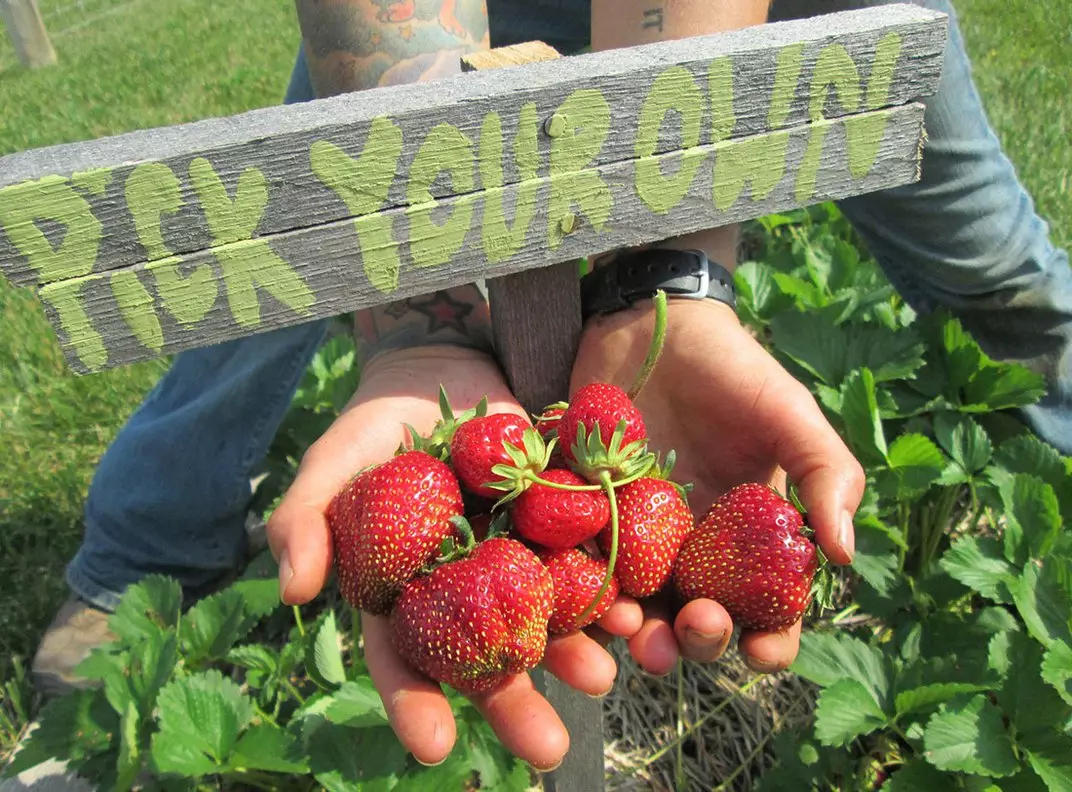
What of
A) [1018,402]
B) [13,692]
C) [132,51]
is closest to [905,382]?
[1018,402]

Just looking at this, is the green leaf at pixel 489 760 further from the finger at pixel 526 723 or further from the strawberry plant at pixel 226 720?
the finger at pixel 526 723

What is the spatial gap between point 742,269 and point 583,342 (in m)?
1.17

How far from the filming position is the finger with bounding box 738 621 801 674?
124cm

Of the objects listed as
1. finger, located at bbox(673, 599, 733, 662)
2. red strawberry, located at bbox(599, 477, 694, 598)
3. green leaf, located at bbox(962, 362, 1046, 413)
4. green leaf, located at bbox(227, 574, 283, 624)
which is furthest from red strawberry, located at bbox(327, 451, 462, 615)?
green leaf, located at bbox(962, 362, 1046, 413)

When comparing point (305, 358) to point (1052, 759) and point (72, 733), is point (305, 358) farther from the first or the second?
point (1052, 759)

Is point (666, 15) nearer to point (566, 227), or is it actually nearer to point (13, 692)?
point (566, 227)

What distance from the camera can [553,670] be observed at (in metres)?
1.23

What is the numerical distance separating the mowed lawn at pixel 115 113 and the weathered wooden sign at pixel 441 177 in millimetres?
1648

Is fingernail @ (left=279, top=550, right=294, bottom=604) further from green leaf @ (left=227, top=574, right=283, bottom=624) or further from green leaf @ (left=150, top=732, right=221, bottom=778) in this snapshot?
green leaf @ (left=227, top=574, right=283, bottom=624)

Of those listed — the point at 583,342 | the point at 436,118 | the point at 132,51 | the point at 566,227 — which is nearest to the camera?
the point at 436,118

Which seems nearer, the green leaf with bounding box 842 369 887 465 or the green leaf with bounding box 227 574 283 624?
the green leaf with bounding box 227 574 283 624

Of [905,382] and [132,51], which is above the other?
[905,382]

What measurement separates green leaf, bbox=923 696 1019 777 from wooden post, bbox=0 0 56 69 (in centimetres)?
752

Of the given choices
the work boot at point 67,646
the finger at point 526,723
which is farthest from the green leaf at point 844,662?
the work boot at point 67,646
